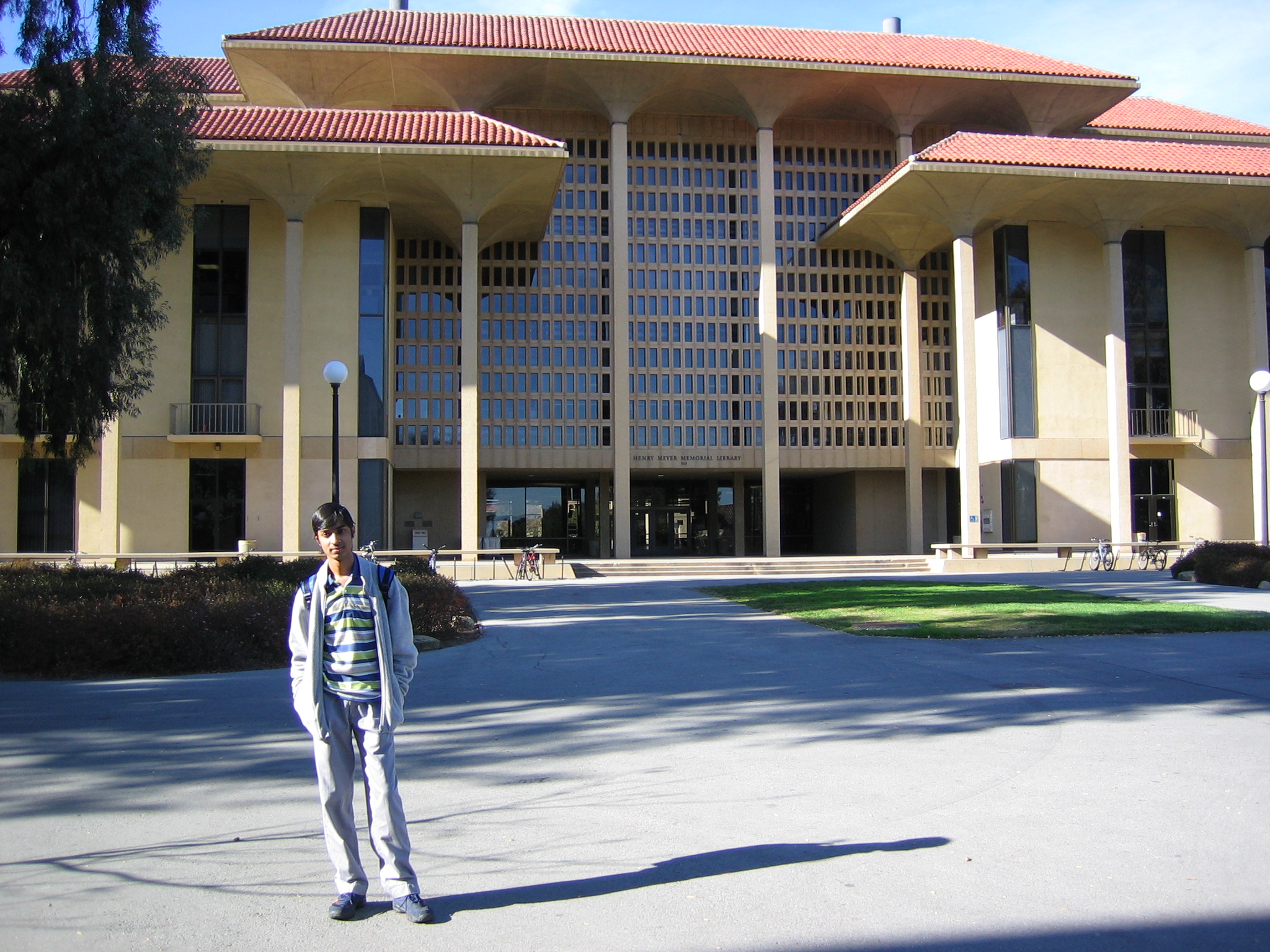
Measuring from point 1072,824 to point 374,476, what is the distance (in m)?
28.1

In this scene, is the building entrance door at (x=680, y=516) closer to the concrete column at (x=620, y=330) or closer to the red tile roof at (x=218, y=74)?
the concrete column at (x=620, y=330)

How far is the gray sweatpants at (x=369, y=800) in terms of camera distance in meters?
4.19

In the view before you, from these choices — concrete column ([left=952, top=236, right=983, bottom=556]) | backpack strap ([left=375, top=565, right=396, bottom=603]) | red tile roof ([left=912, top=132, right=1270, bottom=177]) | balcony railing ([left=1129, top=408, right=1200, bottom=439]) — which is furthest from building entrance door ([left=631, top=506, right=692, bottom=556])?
backpack strap ([left=375, top=565, right=396, bottom=603])

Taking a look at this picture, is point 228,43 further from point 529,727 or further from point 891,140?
point 529,727

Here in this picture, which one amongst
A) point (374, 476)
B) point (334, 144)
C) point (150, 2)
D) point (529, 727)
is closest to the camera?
point (529, 727)

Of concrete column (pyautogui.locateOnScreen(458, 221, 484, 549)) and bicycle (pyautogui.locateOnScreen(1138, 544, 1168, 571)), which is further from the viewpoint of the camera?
bicycle (pyautogui.locateOnScreen(1138, 544, 1168, 571))

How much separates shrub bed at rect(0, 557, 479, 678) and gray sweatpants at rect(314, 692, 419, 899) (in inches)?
269

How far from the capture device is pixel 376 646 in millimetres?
4375

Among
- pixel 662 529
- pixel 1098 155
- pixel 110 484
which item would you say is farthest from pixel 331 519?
pixel 662 529

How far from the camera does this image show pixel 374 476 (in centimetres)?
3097

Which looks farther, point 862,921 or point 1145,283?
point 1145,283

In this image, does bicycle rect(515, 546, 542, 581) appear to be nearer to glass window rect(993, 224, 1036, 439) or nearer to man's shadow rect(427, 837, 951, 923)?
glass window rect(993, 224, 1036, 439)

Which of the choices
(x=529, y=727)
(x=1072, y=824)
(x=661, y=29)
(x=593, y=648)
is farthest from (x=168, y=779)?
(x=661, y=29)

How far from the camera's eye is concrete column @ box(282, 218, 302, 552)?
97.6 feet
